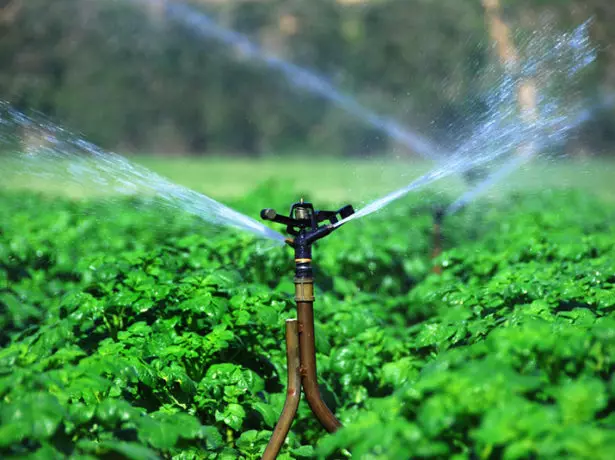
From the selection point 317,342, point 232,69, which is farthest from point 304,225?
point 232,69

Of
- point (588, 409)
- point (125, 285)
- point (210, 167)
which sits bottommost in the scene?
point (588, 409)

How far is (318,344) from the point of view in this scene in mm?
3533

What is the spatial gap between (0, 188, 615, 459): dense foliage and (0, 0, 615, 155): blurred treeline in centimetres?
1474

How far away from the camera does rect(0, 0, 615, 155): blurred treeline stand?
20734 millimetres

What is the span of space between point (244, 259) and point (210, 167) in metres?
18.6

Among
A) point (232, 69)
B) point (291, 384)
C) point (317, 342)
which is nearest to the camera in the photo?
point (291, 384)

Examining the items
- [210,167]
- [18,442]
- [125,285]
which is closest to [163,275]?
[125,285]

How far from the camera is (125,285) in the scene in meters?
3.63

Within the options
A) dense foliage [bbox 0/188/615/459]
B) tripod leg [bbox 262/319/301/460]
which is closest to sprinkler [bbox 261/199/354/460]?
tripod leg [bbox 262/319/301/460]

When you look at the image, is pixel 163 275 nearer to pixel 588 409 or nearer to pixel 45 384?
pixel 45 384

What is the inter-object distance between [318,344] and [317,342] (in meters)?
0.01

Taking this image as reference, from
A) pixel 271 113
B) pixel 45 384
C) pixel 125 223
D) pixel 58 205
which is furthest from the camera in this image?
pixel 271 113

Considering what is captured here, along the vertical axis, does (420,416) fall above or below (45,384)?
below

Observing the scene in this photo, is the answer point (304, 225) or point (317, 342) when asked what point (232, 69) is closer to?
point (317, 342)
